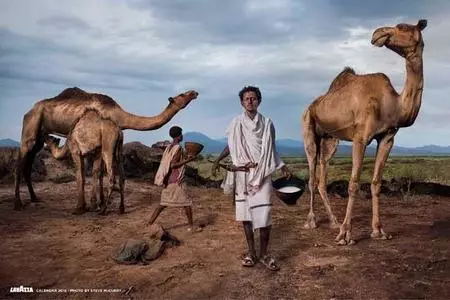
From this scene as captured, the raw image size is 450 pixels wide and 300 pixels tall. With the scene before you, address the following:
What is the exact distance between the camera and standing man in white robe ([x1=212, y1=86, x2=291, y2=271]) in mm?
6570

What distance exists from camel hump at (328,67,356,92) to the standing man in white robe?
9.19ft

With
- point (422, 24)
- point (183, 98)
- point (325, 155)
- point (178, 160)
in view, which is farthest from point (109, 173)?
point (422, 24)

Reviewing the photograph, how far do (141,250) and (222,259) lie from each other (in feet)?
3.74

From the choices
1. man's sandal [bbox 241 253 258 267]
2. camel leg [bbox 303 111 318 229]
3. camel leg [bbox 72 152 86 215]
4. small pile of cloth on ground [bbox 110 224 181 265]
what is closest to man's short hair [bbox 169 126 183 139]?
small pile of cloth on ground [bbox 110 224 181 265]

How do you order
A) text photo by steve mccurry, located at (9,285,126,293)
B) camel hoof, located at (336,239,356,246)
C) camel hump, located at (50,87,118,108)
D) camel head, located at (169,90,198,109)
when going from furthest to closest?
camel hump, located at (50,87,118,108), camel head, located at (169,90,198,109), camel hoof, located at (336,239,356,246), text photo by steve mccurry, located at (9,285,126,293)

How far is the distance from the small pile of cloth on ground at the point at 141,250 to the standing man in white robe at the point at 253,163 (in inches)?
61.2

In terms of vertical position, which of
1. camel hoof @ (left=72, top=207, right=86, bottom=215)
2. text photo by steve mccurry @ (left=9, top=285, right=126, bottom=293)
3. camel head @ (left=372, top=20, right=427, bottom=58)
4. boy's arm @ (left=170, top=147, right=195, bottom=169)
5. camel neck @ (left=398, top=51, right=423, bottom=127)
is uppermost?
camel head @ (left=372, top=20, right=427, bottom=58)

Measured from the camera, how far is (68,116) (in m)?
11.3

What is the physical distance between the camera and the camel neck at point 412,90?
766 cm

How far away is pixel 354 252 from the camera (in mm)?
7371

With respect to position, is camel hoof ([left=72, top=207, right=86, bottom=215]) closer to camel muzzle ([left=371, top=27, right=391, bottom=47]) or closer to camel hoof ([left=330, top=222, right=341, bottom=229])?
camel hoof ([left=330, top=222, right=341, bottom=229])

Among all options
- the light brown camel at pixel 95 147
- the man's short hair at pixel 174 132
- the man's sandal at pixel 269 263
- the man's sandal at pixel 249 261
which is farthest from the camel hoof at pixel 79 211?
the man's sandal at pixel 269 263

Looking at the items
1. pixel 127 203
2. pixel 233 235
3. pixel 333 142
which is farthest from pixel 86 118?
pixel 333 142

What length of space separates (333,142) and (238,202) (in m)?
3.64
